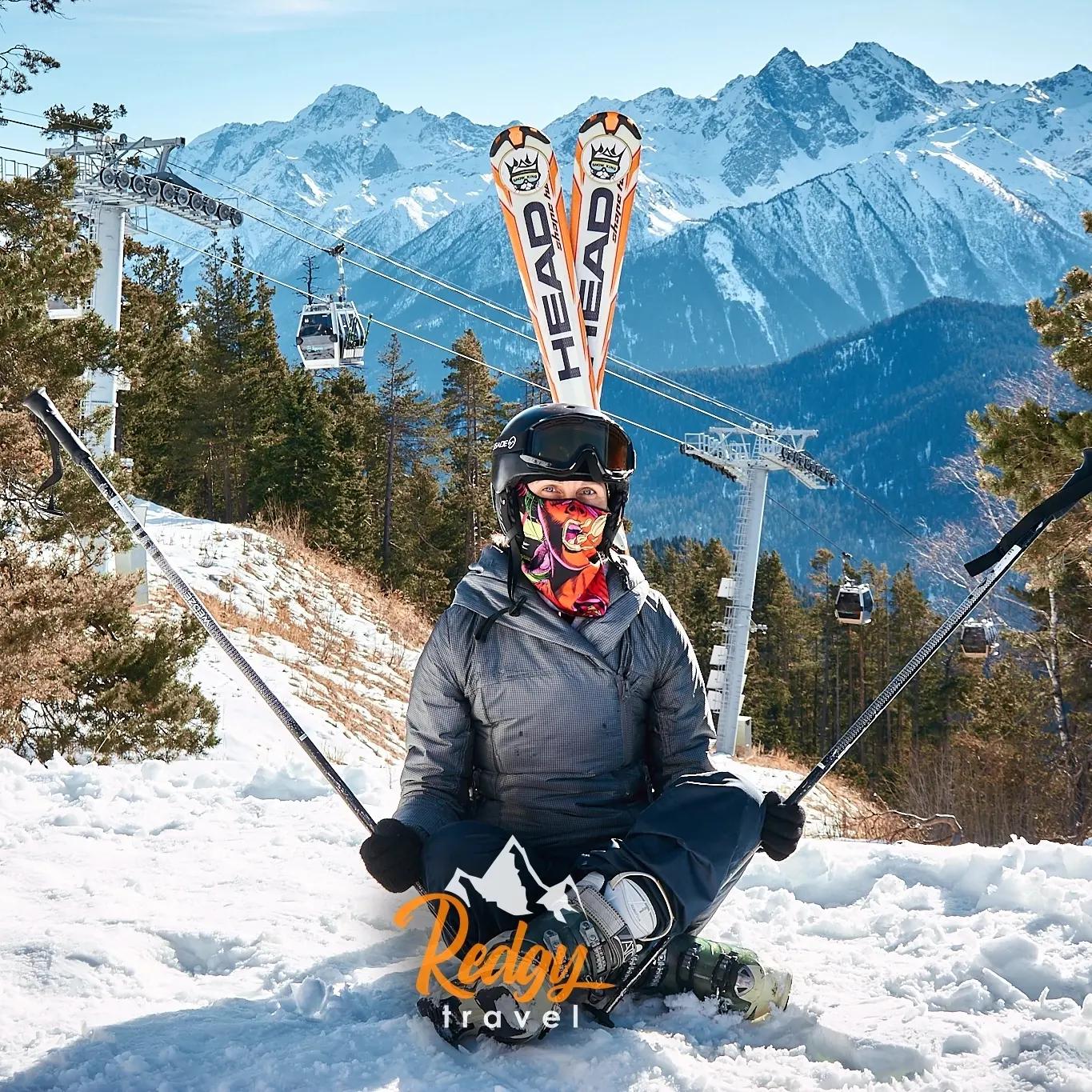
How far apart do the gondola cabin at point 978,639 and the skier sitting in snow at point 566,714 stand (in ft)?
33.3

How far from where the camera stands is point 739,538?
25.1 m

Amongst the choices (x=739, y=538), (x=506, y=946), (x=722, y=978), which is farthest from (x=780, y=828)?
(x=739, y=538)

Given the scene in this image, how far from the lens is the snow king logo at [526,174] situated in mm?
10531

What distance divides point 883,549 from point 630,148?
198032 millimetres

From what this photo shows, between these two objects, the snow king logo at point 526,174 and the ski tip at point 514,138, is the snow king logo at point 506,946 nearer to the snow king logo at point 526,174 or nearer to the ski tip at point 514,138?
the snow king logo at point 526,174

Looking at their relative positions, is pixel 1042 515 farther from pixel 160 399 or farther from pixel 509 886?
pixel 160 399

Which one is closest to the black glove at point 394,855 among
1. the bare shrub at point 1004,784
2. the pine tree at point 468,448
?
the bare shrub at point 1004,784

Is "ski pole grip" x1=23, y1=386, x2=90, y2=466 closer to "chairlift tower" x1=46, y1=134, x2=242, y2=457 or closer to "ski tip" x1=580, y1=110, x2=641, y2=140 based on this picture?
"ski tip" x1=580, y1=110, x2=641, y2=140

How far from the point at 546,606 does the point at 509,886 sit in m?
0.89

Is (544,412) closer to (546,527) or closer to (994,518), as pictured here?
(546,527)

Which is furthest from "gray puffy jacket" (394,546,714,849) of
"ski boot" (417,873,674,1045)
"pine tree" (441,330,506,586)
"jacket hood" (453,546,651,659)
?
"pine tree" (441,330,506,586)

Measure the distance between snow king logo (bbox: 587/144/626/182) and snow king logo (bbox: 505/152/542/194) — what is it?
50 centimetres

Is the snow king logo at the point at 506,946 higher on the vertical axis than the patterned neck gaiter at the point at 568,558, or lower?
lower

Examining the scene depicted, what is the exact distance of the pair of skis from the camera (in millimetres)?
10328
